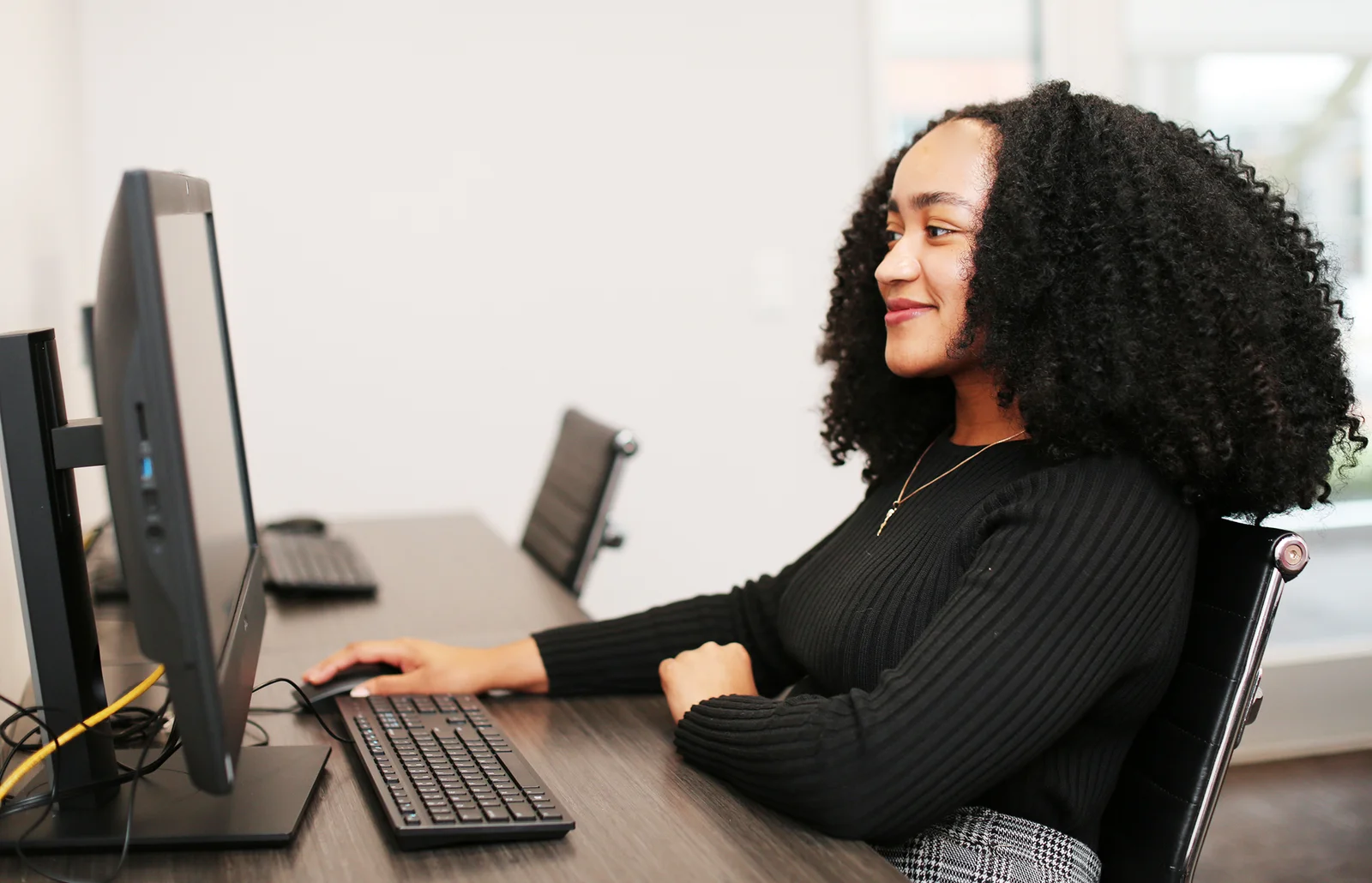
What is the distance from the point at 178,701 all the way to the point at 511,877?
9.7 inches

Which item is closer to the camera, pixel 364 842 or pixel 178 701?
pixel 178 701

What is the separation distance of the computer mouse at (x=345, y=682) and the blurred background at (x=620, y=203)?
151cm

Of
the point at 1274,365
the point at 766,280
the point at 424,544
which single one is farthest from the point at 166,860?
the point at 766,280

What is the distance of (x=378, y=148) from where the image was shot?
2.74 metres

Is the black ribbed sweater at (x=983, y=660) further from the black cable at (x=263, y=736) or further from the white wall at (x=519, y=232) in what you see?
the white wall at (x=519, y=232)

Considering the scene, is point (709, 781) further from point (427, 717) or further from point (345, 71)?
point (345, 71)

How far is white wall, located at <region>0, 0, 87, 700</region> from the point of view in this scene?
4.36 ft

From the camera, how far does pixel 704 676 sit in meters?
1.17

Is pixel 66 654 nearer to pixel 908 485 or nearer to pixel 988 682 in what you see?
Result: pixel 988 682

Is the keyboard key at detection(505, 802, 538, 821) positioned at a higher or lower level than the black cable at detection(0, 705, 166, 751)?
lower

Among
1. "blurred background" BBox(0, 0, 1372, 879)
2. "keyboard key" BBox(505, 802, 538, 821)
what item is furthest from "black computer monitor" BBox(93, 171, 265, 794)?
"blurred background" BBox(0, 0, 1372, 879)

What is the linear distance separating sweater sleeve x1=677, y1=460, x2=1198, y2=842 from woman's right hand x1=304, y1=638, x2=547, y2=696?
31cm

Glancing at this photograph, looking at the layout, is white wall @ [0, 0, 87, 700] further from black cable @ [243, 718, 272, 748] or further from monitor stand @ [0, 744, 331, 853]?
monitor stand @ [0, 744, 331, 853]

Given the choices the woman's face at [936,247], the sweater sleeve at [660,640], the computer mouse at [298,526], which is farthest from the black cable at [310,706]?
the computer mouse at [298,526]
